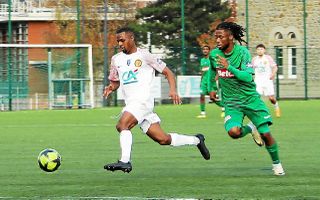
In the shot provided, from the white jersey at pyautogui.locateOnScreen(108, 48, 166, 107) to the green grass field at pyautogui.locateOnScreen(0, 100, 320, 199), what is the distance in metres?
1.00

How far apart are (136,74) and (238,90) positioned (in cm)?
131

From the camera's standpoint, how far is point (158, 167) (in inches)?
522

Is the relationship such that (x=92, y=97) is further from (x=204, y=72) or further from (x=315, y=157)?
(x=315, y=157)

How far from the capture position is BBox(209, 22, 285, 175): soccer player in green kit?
1198cm

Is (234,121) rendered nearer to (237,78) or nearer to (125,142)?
(237,78)

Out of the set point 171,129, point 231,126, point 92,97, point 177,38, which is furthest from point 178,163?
point 177,38

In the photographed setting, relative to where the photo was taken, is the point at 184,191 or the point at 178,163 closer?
the point at 184,191

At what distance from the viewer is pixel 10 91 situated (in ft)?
114

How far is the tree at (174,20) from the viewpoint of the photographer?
45141 mm

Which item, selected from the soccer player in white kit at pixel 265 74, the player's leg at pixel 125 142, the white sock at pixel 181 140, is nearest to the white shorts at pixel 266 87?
the soccer player in white kit at pixel 265 74

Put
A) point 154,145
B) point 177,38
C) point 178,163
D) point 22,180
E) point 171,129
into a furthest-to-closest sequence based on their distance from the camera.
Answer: point 177,38, point 171,129, point 154,145, point 178,163, point 22,180

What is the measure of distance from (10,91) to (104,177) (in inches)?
911

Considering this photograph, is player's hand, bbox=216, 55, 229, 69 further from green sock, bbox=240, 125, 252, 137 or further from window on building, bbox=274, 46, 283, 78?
window on building, bbox=274, 46, 283, 78

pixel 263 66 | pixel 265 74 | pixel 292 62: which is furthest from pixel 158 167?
pixel 292 62
